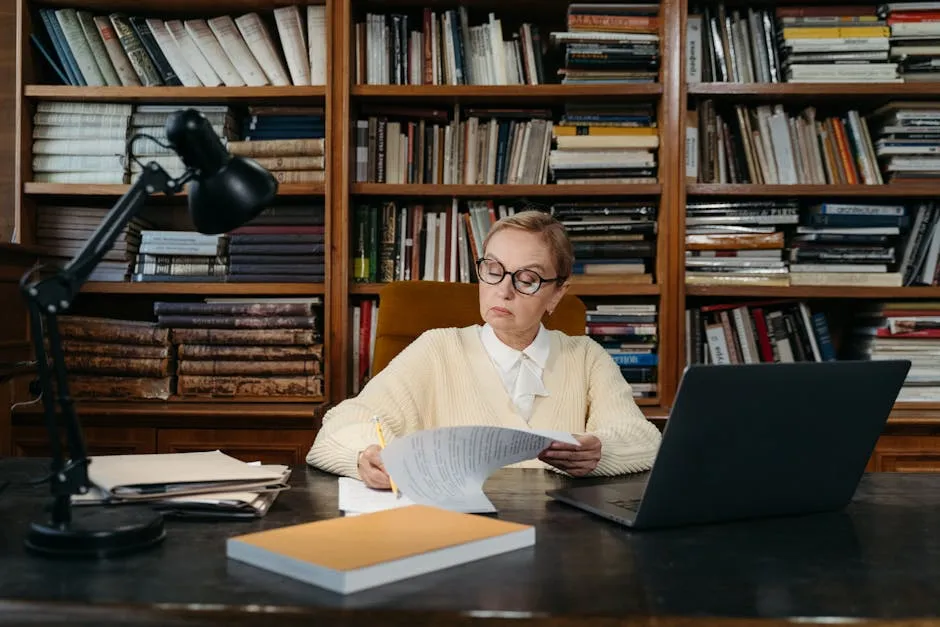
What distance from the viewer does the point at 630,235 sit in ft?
9.19

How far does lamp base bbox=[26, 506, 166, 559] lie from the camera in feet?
2.81

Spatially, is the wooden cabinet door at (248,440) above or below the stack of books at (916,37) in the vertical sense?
below

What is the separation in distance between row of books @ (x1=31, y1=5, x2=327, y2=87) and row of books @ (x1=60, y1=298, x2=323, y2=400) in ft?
2.33

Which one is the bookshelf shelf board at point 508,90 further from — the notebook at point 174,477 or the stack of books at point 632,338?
the notebook at point 174,477

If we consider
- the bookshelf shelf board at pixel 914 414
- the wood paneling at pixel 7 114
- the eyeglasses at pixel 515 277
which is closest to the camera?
the eyeglasses at pixel 515 277

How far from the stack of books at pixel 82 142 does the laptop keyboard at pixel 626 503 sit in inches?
85.9

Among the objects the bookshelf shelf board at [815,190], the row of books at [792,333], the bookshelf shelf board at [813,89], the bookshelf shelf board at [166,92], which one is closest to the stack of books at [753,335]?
the row of books at [792,333]

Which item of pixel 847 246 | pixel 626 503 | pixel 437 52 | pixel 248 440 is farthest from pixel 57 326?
pixel 847 246

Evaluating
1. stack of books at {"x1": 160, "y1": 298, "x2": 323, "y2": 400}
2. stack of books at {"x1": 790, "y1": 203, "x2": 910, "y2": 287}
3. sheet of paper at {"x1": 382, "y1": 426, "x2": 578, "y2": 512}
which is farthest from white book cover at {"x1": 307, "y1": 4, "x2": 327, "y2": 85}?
sheet of paper at {"x1": 382, "y1": 426, "x2": 578, "y2": 512}

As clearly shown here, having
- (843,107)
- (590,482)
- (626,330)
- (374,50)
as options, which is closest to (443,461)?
(590,482)

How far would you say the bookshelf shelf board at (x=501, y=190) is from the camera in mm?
2750

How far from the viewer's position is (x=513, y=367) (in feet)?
6.25

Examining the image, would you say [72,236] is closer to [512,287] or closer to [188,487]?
[512,287]

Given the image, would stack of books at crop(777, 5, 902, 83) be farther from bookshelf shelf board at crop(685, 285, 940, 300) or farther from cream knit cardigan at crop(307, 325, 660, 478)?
cream knit cardigan at crop(307, 325, 660, 478)
